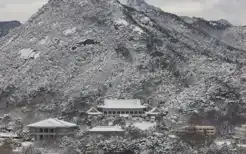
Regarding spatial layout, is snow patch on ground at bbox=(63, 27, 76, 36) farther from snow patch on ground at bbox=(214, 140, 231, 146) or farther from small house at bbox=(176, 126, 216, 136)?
snow patch on ground at bbox=(214, 140, 231, 146)

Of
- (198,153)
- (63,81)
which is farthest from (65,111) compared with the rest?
(198,153)

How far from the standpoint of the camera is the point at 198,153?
268 feet

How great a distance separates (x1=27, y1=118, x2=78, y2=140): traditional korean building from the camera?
3509 inches

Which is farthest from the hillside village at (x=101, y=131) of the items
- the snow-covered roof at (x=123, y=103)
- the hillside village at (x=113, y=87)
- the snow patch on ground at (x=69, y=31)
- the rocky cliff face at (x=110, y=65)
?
the snow patch on ground at (x=69, y=31)

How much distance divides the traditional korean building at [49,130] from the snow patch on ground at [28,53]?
3005 centimetres

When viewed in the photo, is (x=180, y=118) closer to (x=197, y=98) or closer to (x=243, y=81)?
(x=197, y=98)

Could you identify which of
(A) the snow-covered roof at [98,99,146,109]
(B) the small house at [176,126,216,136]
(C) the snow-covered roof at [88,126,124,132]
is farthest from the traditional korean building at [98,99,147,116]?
(B) the small house at [176,126,216,136]

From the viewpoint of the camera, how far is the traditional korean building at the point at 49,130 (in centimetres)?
8912

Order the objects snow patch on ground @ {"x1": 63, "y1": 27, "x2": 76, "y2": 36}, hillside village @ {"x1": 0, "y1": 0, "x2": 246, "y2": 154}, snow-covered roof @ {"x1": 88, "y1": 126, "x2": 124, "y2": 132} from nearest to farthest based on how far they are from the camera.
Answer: hillside village @ {"x1": 0, "y1": 0, "x2": 246, "y2": 154} < snow-covered roof @ {"x1": 88, "y1": 126, "x2": 124, "y2": 132} < snow patch on ground @ {"x1": 63, "y1": 27, "x2": 76, "y2": 36}

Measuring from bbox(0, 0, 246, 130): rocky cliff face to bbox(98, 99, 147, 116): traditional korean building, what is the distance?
2.64 meters

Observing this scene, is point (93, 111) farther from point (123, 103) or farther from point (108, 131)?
point (108, 131)

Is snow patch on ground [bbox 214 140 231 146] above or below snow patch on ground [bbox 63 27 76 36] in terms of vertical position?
below

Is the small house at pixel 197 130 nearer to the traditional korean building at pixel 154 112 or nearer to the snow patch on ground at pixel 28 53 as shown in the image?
the traditional korean building at pixel 154 112

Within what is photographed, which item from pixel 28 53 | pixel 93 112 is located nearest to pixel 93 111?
pixel 93 112
